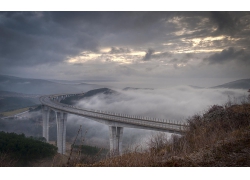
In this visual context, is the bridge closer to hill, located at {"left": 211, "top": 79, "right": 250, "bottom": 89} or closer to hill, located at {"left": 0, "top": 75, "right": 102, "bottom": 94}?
hill, located at {"left": 211, "top": 79, "right": 250, "bottom": 89}

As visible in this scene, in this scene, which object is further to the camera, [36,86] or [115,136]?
[115,136]

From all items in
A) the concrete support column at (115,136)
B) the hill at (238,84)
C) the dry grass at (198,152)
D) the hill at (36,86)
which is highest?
the hill at (36,86)

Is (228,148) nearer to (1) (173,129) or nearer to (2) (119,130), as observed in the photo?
(1) (173,129)

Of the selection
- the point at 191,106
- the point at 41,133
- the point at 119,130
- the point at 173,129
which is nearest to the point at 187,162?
the point at 191,106

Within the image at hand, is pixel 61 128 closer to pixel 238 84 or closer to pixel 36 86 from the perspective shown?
pixel 36 86

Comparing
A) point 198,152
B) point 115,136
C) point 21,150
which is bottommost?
point 115,136

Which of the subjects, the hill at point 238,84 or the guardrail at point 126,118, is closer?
the hill at point 238,84

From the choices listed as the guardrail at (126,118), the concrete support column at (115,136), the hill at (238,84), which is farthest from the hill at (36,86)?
the concrete support column at (115,136)

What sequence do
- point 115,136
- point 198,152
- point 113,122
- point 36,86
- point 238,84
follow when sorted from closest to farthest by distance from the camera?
point 198,152 < point 238,84 < point 36,86 < point 113,122 < point 115,136

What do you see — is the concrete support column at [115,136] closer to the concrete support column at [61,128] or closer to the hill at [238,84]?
the concrete support column at [61,128]

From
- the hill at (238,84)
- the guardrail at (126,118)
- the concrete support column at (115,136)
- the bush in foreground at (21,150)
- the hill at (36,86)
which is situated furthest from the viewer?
the concrete support column at (115,136)

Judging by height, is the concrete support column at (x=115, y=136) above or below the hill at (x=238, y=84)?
below

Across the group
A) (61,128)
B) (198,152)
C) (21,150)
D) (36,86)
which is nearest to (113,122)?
(36,86)
